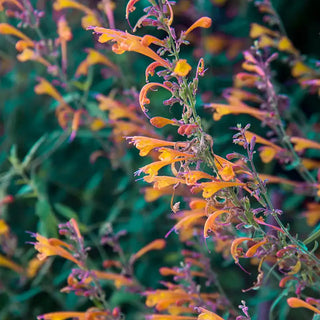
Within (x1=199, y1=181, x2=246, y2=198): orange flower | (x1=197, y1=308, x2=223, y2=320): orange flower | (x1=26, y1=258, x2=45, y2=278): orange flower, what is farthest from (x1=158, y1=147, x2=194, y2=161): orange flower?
(x1=26, y1=258, x2=45, y2=278): orange flower

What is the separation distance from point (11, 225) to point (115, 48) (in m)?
2.44

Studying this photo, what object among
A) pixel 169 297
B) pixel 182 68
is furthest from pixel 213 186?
pixel 169 297

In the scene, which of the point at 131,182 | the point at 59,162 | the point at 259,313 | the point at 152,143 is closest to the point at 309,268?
the point at 152,143

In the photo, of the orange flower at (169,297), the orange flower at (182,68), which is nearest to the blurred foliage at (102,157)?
the orange flower at (169,297)

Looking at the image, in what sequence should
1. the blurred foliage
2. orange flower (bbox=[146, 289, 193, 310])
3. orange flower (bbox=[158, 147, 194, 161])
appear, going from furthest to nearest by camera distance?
the blurred foliage → orange flower (bbox=[146, 289, 193, 310]) → orange flower (bbox=[158, 147, 194, 161])

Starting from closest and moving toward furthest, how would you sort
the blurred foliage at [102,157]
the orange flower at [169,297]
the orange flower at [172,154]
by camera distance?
the orange flower at [172,154] → the orange flower at [169,297] → the blurred foliage at [102,157]

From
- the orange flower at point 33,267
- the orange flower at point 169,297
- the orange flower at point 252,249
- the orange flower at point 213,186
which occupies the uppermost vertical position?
the orange flower at point 213,186

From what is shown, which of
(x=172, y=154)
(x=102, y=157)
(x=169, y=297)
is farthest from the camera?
(x=102, y=157)

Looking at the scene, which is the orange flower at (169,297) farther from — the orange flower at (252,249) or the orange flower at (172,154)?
the orange flower at (172,154)

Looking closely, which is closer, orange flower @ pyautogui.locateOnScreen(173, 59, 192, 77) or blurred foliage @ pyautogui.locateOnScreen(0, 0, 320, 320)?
orange flower @ pyautogui.locateOnScreen(173, 59, 192, 77)

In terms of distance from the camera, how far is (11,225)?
3490mm

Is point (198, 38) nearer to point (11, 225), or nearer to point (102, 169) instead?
point (102, 169)

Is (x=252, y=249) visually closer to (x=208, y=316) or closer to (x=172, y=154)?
(x=208, y=316)

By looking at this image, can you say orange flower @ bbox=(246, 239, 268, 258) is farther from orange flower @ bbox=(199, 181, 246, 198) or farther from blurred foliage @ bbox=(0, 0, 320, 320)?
blurred foliage @ bbox=(0, 0, 320, 320)
